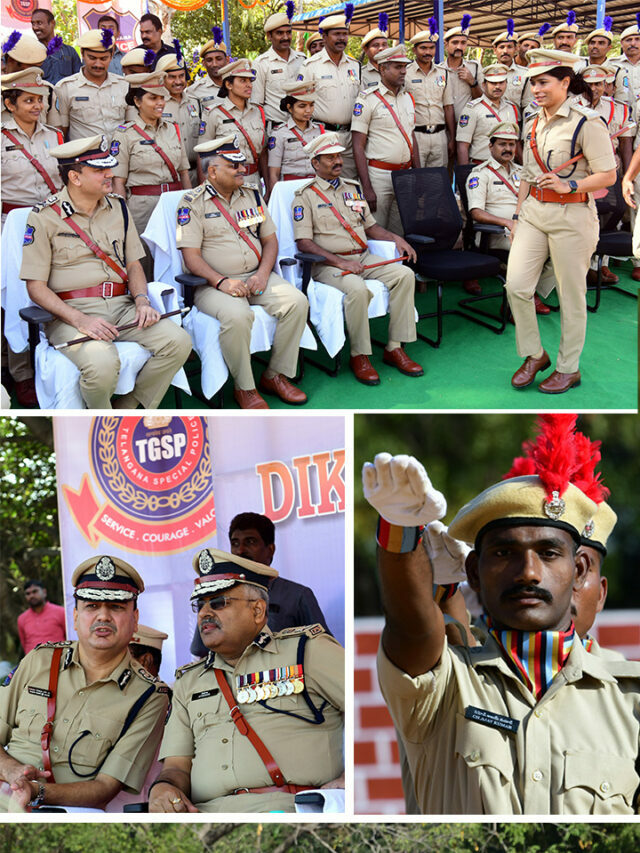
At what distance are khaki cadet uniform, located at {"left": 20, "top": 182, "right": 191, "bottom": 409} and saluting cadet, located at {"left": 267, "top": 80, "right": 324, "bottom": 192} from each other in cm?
208

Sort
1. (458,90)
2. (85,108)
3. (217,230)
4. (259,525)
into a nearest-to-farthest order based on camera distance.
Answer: (259,525)
(217,230)
(85,108)
(458,90)

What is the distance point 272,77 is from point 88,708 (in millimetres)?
5411

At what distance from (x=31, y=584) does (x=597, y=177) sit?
344 centimetres

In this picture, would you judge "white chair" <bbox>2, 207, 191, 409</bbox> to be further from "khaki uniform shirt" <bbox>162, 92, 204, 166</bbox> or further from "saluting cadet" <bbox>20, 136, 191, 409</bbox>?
"khaki uniform shirt" <bbox>162, 92, 204, 166</bbox>

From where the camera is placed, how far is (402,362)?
569cm

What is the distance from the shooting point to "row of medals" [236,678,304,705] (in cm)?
328

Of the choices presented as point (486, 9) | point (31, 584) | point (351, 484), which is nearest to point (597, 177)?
point (351, 484)

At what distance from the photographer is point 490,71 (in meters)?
7.54

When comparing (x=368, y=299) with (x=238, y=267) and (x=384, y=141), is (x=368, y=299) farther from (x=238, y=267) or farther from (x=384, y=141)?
(x=384, y=141)

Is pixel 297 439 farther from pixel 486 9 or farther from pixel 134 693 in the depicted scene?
pixel 486 9

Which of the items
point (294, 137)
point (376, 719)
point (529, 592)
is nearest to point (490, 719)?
point (529, 592)

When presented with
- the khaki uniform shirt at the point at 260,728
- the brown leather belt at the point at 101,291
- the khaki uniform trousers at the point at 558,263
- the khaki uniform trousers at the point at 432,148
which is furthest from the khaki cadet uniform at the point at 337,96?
the khaki uniform shirt at the point at 260,728

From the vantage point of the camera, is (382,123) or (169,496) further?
(382,123)

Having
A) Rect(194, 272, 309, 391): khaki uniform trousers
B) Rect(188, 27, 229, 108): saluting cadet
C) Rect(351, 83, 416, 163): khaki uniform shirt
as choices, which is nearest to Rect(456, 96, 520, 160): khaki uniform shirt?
Rect(351, 83, 416, 163): khaki uniform shirt
